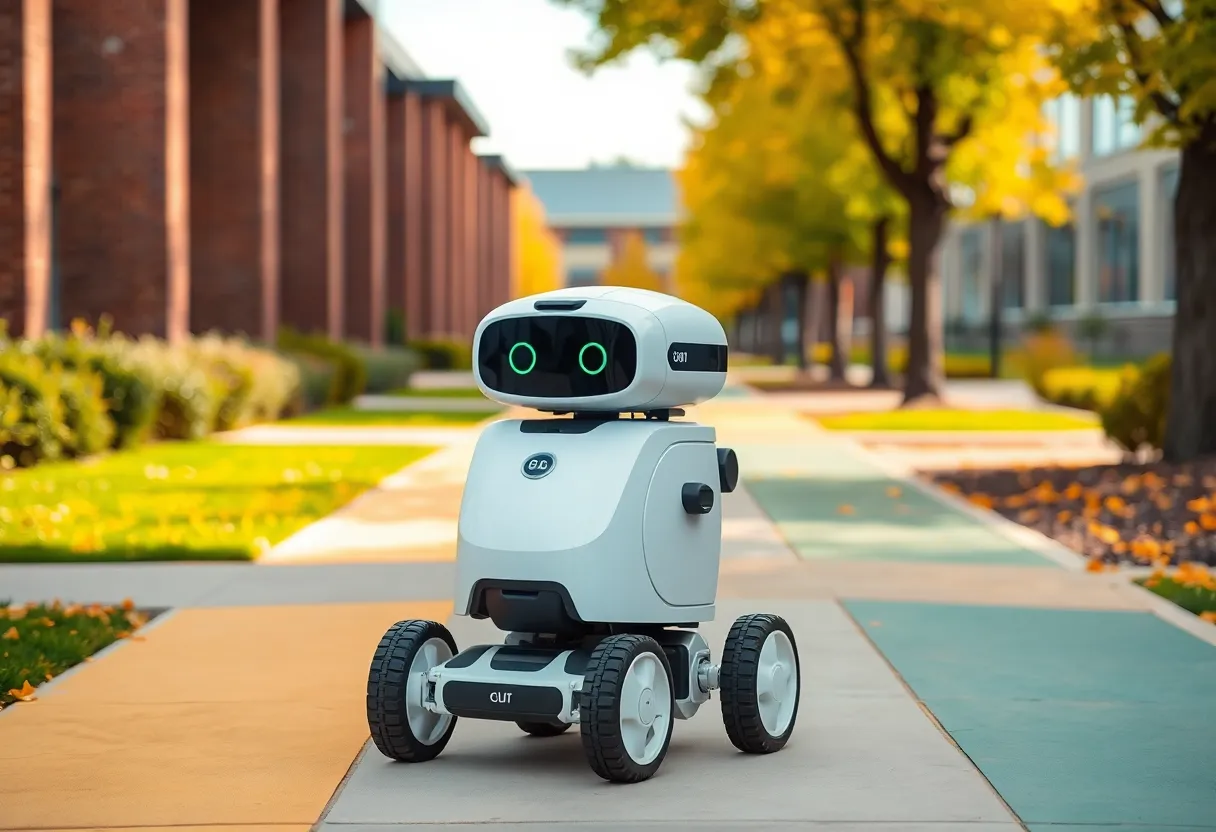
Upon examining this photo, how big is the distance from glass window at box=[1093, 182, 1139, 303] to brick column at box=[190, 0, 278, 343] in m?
28.2

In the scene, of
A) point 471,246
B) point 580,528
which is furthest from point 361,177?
point 580,528

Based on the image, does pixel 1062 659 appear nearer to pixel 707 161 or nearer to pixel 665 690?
pixel 665 690

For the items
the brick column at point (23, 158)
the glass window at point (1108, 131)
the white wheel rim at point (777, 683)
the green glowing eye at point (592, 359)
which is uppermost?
the glass window at point (1108, 131)

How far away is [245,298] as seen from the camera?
30.4m

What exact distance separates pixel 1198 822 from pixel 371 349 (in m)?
35.6

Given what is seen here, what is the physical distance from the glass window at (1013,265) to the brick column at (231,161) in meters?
40.0

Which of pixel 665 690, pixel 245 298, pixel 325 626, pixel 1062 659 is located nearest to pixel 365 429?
pixel 245 298

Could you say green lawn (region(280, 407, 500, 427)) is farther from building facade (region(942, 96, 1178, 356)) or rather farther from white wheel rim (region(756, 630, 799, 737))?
white wheel rim (region(756, 630, 799, 737))

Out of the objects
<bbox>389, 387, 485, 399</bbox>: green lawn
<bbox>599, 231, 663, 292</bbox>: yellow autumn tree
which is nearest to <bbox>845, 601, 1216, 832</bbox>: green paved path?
<bbox>389, 387, 485, 399</bbox>: green lawn

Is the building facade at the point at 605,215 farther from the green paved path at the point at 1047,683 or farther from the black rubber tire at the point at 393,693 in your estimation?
the black rubber tire at the point at 393,693

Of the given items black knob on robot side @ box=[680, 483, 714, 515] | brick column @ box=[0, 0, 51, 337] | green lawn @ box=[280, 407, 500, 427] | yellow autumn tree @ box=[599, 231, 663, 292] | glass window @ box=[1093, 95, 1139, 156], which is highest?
glass window @ box=[1093, 95, 1139, 156]

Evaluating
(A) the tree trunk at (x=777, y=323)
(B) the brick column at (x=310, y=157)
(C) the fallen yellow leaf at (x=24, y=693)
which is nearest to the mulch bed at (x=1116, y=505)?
(C) the fallen yellow leaf at (x=24, y=693)

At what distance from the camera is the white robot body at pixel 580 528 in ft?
18.1

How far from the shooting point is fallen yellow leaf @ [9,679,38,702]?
268 inches
